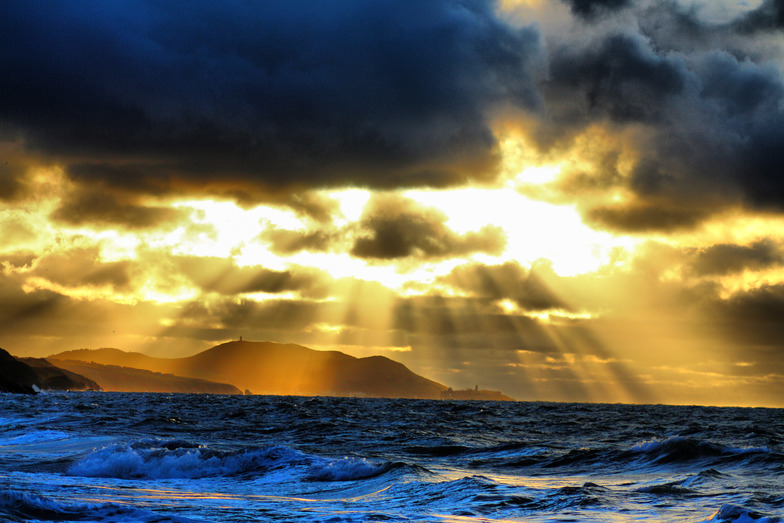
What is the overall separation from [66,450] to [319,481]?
1579 centimetres

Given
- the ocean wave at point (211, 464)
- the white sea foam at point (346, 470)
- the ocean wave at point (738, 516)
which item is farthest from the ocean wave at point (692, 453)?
the ocean wave at point (738, 516)

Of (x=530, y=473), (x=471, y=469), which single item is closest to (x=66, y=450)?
(x=471, y=469)

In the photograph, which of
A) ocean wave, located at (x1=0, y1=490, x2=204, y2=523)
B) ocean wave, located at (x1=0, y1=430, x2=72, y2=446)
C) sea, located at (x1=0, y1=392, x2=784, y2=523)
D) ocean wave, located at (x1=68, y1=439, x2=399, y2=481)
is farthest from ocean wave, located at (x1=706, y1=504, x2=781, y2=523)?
ocean wave, located at (x1=0, y1=430, x2=72, y2=446)

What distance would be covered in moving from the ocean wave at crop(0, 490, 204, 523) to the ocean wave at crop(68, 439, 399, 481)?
943 centimetres

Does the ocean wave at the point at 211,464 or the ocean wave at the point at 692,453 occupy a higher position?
the ocean wave at the point at 692,453

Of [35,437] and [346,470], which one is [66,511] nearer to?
[346,470]

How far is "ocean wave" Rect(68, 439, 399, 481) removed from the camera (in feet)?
93.9

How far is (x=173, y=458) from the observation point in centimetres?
3078

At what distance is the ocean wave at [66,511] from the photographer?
56.7 ft

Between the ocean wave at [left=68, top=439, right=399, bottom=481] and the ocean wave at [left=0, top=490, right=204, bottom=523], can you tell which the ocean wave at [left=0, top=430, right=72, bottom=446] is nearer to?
the ocean wave at [left=68, top=439, right=399, bottom=481]

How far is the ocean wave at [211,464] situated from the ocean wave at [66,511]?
943 centimetres

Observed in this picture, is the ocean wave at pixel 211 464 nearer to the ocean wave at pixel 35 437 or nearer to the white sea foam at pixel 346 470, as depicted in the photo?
the white sea foam at pixel 346 470

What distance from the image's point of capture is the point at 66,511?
18188mm

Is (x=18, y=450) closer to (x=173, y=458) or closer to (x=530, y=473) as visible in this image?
(x=173, y=458)
